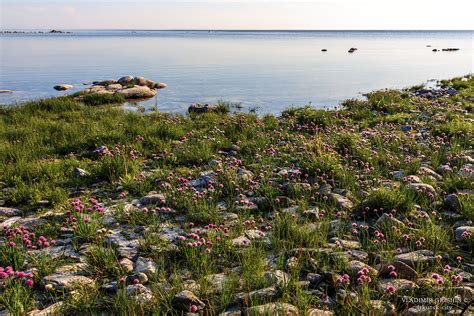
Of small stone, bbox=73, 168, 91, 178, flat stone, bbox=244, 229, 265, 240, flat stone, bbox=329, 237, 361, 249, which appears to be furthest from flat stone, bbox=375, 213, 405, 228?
small stone, bbox=73, 168, 91, 178

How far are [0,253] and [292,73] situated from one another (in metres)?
32.2

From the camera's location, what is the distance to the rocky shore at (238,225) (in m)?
4.32

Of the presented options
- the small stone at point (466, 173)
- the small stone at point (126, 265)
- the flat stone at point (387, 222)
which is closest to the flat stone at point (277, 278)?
the small stone at point (126, 265)

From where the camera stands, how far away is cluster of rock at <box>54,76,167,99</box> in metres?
23.6

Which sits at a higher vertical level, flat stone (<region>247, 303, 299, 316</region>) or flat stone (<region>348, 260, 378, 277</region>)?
flat stone (<region>348, 260, 378, 277</region>)

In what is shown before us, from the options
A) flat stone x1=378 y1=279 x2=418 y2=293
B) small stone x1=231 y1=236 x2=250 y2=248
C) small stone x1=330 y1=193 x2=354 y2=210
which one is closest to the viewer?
flat stone x1=378 y1=279 x2=418 y2=293

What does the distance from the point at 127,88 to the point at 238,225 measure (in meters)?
20.7

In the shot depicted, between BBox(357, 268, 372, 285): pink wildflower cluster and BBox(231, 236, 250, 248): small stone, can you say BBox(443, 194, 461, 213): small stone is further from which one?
BBox(231, 236, 250, 248): small stone

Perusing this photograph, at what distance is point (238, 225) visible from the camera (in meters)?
6.06

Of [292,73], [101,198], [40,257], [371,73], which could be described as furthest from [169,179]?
[371,73]

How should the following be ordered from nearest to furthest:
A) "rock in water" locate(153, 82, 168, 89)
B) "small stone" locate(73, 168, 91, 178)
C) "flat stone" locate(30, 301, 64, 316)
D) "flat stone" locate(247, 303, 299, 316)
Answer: "flat stone" locate(247, 303, 299, 316), "flat stone" locate(30, 301, 64, 316), "small stone" locate(73, 168, 91, 178), "rock in water" locate(153, 82, 168, 89)

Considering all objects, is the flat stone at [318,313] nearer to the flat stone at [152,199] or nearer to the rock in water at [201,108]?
the flat stone at [152,199]

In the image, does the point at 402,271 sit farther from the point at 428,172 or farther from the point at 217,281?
the point at 428,172

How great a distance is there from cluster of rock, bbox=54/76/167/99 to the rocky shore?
12.3 metres
